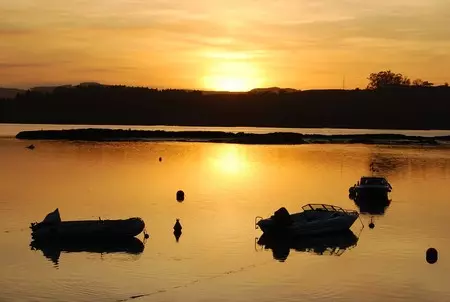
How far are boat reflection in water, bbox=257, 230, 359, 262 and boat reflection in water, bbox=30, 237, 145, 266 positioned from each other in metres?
7.77

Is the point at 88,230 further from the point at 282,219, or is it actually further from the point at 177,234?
the point at 282,219

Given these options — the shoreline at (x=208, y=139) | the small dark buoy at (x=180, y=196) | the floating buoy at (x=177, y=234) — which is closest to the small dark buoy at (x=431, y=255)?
the floating buoy at (x=177, y=234)

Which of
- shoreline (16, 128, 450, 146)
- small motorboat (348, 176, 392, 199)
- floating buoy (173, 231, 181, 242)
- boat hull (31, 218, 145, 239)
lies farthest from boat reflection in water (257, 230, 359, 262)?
shoreline (16, 128, 450, 146)

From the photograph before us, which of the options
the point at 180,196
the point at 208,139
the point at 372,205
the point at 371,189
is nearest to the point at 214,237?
the point at 180,196

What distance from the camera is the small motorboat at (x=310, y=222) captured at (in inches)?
1813

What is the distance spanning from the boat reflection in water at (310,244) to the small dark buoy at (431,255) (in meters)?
5.07

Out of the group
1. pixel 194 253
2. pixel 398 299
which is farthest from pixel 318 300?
pixel 194 253

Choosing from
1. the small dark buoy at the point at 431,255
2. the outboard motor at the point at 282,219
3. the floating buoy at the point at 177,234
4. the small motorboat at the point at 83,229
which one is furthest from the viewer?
the outboard motor at the point at 282,219

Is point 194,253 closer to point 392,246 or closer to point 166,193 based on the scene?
point 392,246

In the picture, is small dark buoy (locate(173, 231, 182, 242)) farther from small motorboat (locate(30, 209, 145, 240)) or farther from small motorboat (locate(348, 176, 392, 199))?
small motorboat (locate(348, 176, 392, 199))

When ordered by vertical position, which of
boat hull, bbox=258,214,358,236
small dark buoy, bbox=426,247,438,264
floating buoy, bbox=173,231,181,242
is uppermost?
boat hull, bbox=258,214,358,236

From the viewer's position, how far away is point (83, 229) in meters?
44.6

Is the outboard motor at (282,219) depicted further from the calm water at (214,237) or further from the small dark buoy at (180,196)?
the small dark buoy at (180,196)

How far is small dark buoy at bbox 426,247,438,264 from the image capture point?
1572 inches
